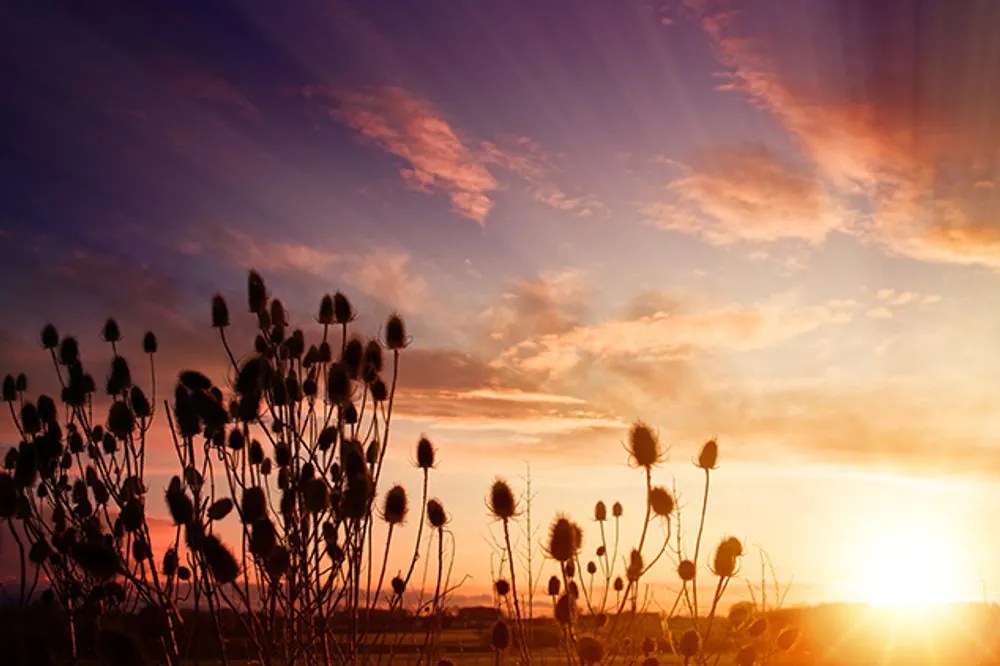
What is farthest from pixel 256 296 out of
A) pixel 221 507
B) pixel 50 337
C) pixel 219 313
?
pixel 50 337

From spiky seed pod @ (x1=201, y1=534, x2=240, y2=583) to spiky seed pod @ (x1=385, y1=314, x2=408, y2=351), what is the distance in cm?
326

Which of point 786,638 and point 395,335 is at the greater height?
point 395,335

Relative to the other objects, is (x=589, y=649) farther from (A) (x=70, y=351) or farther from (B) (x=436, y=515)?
(A) (x=70, y=351)

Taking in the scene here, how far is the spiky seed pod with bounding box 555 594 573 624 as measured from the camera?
8.42 metres

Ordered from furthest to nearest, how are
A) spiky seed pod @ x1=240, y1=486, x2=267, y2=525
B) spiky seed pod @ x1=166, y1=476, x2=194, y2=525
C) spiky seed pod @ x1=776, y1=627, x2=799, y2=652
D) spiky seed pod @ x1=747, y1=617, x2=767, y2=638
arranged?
1. spiky seed pod @ x1=776, y1=627, x2=799, y2=652
2. spiky seed pod @ x1=747, y1=617, x2=767, y2=638
3. spiky seed pod @ x1=166, y1=476, x2=194, y2=525
4. spiky seed pod @ x1=240, y1=486, x2=267, y2=525

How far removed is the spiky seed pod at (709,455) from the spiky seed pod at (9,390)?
7355 millimetres

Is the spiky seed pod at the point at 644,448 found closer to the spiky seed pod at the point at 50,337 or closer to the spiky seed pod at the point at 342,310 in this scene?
the spiky seed pod at the point at 342,310

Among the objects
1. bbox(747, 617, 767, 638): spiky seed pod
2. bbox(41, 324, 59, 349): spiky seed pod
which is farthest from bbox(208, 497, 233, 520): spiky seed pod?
bbox(747, 617, 767, 638): spiky seed pod

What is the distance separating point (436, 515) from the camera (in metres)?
9.91

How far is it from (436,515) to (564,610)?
172cm

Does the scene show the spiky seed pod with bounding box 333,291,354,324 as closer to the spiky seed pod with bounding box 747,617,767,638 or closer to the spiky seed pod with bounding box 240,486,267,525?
the spiky seed pod with bounding box 240,486,267,525

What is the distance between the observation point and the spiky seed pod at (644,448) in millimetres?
9031

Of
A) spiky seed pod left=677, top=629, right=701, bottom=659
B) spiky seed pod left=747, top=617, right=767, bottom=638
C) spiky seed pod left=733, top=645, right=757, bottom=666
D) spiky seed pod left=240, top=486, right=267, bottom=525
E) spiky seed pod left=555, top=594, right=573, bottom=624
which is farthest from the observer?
spiky seed pod left=747, top=617, right=767, bottom=638

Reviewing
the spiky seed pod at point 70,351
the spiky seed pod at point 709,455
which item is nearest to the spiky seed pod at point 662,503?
the spiky seed pod at point 709,455
